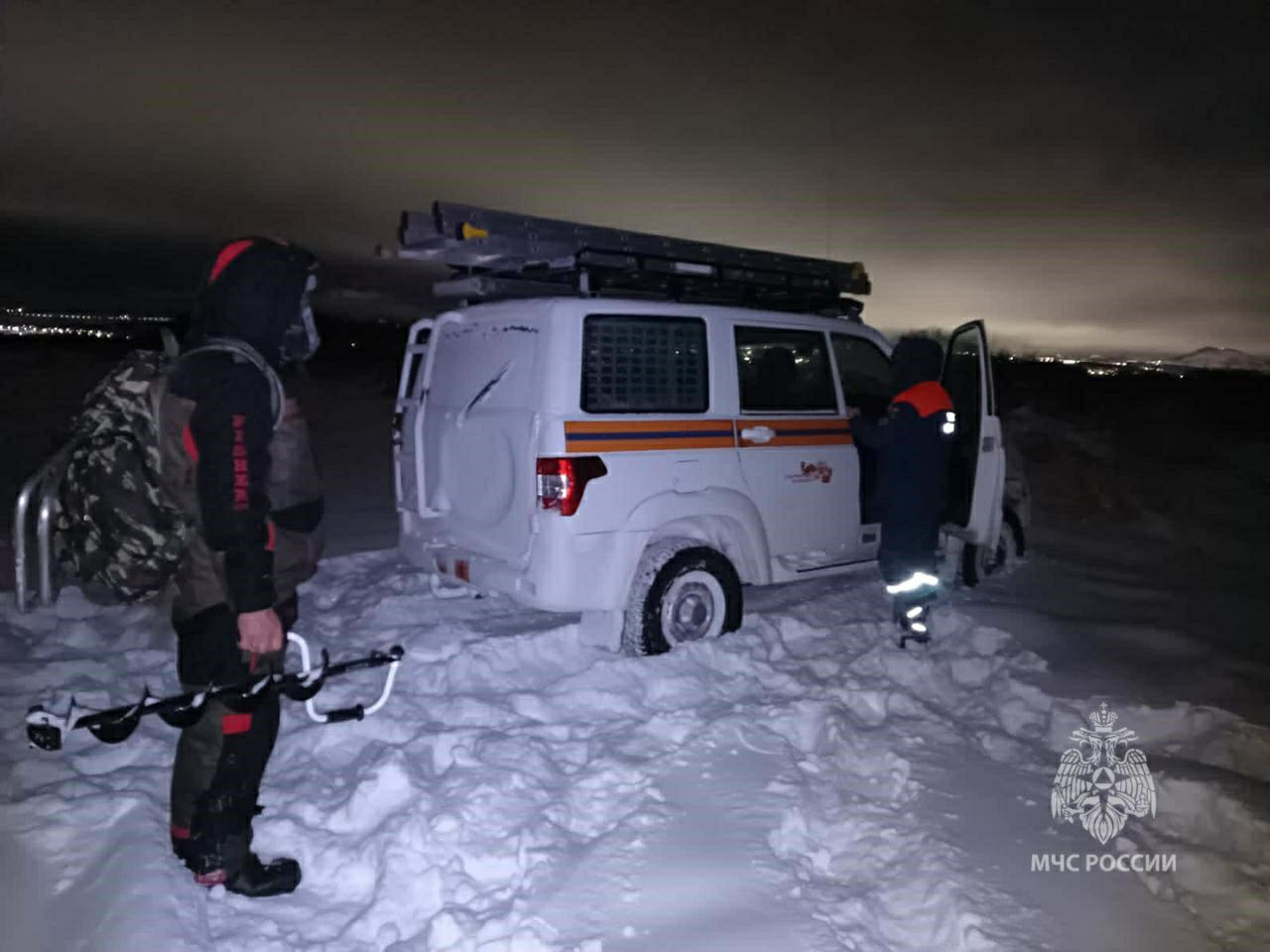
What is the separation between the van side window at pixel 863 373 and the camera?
6.21 metres

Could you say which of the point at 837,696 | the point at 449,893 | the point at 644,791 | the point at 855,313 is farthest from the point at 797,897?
the point at 855,313

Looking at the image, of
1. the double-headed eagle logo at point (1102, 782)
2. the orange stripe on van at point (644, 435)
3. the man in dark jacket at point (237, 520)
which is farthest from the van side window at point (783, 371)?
the man in dark jacket at point (237, 520)

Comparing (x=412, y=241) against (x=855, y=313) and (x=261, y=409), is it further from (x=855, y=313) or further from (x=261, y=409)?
(x=855, y=313)

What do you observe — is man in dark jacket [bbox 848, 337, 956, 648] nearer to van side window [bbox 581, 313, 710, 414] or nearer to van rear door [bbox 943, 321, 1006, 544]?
van rear door [bbox 943, 321, 1006, 544]

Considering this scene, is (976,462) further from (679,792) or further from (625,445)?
(679,792)

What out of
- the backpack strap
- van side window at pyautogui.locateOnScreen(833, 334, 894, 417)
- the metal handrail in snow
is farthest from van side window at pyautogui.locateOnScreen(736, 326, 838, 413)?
the metal handrail in snow

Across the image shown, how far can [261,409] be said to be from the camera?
2.85 meters

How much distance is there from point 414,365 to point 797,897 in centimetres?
456

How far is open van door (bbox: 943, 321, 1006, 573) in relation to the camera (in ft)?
20.6

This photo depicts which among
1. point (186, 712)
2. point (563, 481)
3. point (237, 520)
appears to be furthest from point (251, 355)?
point (563, 481)

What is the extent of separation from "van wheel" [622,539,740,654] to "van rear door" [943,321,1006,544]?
198 centimetres

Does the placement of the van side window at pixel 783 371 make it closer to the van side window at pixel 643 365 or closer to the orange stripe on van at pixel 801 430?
the orange stripe on van at pixel 801 430

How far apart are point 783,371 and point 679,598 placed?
1.66 m

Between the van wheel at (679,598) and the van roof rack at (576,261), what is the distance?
1.62 metres
